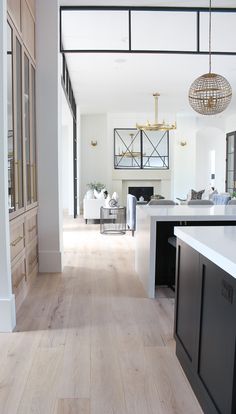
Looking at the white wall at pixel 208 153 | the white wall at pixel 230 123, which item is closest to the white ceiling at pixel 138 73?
the white wall at pixel 230 123

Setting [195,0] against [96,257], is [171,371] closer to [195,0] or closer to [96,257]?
[96,257]

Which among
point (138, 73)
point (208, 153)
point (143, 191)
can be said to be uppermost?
point (138, 73)

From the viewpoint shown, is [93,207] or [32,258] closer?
[32,258]

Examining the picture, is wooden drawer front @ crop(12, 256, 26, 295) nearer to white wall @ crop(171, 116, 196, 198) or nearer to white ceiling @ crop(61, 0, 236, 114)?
white ceiling @ crop(61, 0, 236, 114)

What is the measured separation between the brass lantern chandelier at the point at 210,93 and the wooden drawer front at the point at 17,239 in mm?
2269

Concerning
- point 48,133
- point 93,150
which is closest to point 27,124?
point 48,133

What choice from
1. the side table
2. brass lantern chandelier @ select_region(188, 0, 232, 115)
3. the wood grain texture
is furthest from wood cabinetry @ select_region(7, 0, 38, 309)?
the side table

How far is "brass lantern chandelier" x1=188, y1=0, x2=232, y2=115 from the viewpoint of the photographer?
13.1ft

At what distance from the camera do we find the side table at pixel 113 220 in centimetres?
834

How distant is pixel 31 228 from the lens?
4.17 m

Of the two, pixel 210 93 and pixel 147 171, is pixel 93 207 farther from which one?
pixel 210 93

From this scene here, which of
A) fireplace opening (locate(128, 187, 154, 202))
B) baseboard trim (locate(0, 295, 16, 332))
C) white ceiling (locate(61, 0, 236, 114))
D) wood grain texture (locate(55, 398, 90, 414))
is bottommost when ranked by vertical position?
wood grain texture (locate(55, 398, 90, 414))

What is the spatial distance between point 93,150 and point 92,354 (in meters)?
10.6

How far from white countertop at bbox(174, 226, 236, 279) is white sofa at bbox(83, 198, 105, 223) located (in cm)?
711
